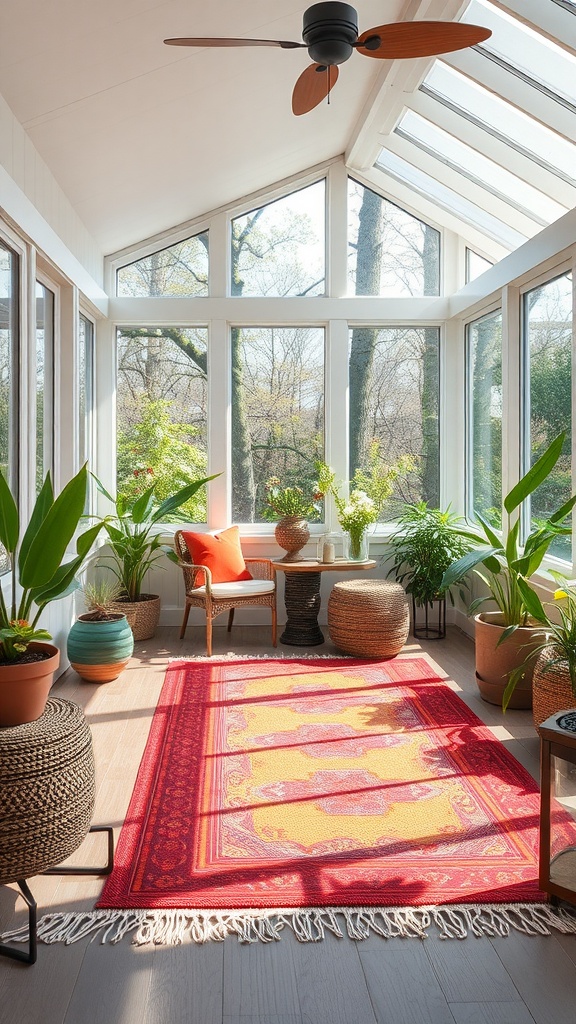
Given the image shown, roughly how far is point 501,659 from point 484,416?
2374mm

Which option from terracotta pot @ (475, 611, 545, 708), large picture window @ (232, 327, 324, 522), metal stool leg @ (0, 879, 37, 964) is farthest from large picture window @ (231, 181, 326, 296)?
metal stool leg @ (0, 879, 37, 964)

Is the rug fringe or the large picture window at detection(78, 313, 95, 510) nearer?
the rug fringe

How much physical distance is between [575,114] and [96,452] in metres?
4.07

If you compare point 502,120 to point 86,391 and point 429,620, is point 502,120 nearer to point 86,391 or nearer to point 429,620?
point 86,391

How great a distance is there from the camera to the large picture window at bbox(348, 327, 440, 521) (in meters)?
6.60

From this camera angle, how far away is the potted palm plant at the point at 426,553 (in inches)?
230

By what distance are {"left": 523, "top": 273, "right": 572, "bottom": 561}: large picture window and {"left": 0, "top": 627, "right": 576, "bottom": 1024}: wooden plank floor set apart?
9.11ft

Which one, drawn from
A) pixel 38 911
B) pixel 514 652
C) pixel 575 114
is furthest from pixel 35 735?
pixel 575 114

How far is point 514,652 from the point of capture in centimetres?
415

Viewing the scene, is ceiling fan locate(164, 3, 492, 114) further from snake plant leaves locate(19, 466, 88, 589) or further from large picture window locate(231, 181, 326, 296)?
large picture window locate(231, 181, 326, 296)

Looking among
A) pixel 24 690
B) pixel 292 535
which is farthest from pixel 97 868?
pixel 292 535

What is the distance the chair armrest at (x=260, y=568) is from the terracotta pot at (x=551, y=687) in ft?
8.74

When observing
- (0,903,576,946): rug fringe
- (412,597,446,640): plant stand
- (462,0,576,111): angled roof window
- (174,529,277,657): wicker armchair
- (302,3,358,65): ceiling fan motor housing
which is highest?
(462,0,576,111): angled roof window

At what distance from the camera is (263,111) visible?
492 centimetres
